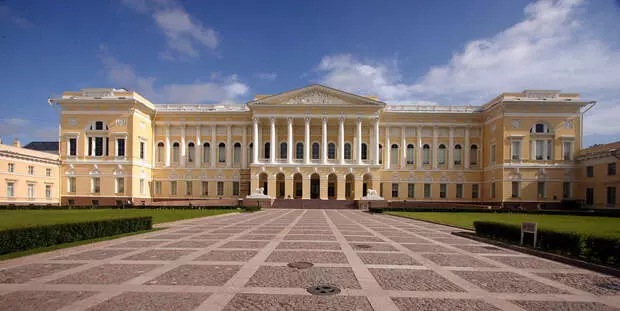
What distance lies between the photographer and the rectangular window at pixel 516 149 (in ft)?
161

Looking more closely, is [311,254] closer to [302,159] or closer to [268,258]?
[268,258]

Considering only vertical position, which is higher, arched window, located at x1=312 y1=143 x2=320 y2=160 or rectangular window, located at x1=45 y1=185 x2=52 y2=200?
arched window, located at x1=312 y1=143 x2=320 y2=160

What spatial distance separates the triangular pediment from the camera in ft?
173

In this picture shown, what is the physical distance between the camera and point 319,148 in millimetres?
57156

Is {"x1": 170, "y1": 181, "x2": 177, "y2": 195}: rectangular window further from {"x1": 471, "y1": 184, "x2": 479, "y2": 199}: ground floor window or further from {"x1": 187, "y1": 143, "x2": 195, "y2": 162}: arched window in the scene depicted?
{"x1": 471, "y1": 184, "x2": 479, "y2": 199}: ground floor window

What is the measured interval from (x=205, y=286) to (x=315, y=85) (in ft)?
154

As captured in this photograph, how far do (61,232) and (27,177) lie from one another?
38263mm

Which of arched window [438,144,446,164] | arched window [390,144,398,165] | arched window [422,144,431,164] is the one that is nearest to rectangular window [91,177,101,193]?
arched window [390,144,398,165]

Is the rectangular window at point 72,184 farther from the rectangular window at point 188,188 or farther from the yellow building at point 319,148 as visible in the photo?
the rectangular window at point 188,188

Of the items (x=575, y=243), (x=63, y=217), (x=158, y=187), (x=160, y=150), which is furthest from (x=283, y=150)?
(x=575, y=243)

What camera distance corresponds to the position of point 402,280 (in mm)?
8688

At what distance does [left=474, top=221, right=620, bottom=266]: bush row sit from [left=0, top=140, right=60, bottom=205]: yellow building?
4896 cm

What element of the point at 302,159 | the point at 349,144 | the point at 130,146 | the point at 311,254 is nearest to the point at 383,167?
the point at 349,144

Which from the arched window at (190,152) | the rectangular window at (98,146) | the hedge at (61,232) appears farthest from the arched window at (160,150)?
the hedge at (61,232)
